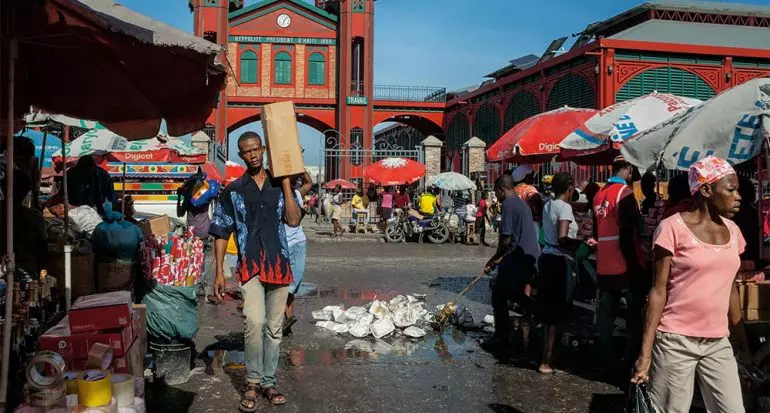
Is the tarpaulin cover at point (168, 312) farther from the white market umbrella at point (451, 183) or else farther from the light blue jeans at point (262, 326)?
the white market umbrella at point (451, 183)

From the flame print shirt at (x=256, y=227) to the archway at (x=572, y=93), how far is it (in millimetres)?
19929

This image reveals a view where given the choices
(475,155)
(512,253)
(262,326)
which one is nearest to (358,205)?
(475,155)

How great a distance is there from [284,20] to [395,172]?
63.0ft

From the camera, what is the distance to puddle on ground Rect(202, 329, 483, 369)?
6328 millimetres

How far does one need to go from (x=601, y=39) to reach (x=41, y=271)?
20542 mm

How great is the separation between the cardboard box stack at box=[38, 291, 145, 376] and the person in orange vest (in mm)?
3817

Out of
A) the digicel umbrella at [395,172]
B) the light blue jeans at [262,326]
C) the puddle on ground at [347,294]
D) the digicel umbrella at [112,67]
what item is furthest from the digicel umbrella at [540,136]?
the digicel umbrella at [395,172]

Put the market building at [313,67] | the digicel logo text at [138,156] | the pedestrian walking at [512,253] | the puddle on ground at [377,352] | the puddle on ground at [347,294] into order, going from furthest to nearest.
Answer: the market building at [313,67] → the digicel logo text at [138,156] → the puddle on ground at [347,294] → the pedestrian walking at [512,253] → the puddle on ground at [377,352]

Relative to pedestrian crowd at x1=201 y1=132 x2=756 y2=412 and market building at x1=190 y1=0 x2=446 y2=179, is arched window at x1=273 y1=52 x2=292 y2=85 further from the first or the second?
pedestrian crowd at x1=201 y1=132 x2=756 y2=412

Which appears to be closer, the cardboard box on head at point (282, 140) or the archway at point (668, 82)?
the cardboard box on head at point (282, 140)

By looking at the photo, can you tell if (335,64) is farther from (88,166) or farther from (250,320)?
(250,320)

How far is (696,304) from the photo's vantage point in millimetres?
3340

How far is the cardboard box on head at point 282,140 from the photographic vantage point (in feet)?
15.3

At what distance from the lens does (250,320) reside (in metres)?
4.77
